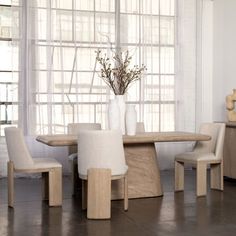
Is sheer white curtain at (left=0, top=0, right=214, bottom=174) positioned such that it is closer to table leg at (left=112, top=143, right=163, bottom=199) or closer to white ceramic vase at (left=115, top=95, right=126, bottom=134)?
white ceramic vase at (left=115, top=95, right=126, bottom=134)

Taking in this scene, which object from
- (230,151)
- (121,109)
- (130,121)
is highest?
(121,109)

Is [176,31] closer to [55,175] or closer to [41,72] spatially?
[41,72]

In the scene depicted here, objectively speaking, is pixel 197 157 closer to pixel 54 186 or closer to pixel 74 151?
pixel 74 151

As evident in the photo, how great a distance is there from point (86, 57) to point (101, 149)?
9.31 feet

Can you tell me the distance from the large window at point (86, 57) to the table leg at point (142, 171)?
1778 millimetres

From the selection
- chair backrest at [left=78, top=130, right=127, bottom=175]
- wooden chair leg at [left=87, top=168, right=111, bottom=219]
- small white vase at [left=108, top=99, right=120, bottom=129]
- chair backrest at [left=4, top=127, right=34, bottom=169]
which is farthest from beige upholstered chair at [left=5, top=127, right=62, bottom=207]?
small white vase at [left=108, top=99, right=120, bottom=129]

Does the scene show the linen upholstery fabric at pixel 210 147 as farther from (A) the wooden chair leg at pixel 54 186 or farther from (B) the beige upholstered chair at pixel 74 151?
(A) the wooden chair leg at pixel 54 186

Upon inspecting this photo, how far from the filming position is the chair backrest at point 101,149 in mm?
4160

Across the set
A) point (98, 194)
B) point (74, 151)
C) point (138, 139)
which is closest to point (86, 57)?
→ point (74, 151)

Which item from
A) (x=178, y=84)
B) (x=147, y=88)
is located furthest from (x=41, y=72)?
(x=178, y=84)

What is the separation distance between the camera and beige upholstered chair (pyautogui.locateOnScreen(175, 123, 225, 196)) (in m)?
5.21

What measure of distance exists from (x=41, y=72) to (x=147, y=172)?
2362mm

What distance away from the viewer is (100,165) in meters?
4.20

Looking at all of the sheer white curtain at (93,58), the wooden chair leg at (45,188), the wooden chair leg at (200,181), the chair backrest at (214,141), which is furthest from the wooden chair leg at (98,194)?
the sheer white curtain at (93,58)
